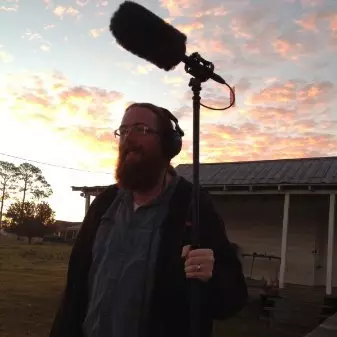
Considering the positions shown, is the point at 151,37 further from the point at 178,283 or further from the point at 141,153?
the point at 178,283

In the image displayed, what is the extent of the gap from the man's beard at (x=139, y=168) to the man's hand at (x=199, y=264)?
65cm

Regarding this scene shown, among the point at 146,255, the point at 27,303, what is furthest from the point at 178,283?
the point at 27,303

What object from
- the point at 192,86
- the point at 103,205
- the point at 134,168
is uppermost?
the point at 192,86

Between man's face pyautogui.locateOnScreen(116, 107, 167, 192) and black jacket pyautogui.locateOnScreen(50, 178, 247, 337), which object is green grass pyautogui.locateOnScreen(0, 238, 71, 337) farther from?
man's face pyautogui.locateOnScreen(116, 107, 167, 192)

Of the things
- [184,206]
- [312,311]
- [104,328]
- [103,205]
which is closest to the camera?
[104,328]

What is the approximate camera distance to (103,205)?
8.22 ft

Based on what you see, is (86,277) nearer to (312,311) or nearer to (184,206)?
(184,206)

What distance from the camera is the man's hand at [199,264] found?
1764 millimetres

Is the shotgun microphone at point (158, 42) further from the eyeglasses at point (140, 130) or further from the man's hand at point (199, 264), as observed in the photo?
the man's hand at point (199, 264)

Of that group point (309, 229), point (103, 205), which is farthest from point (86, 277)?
point (309, 229)

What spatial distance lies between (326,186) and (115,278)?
10.7m

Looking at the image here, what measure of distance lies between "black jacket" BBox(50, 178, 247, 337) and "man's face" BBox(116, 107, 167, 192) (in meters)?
0.17

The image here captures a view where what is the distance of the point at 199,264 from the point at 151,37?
0.96 metres

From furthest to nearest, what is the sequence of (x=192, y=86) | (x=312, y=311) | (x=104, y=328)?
1. (x=312, y=311)
2. (x=104, y=328)
3. (x=192, y=86)
